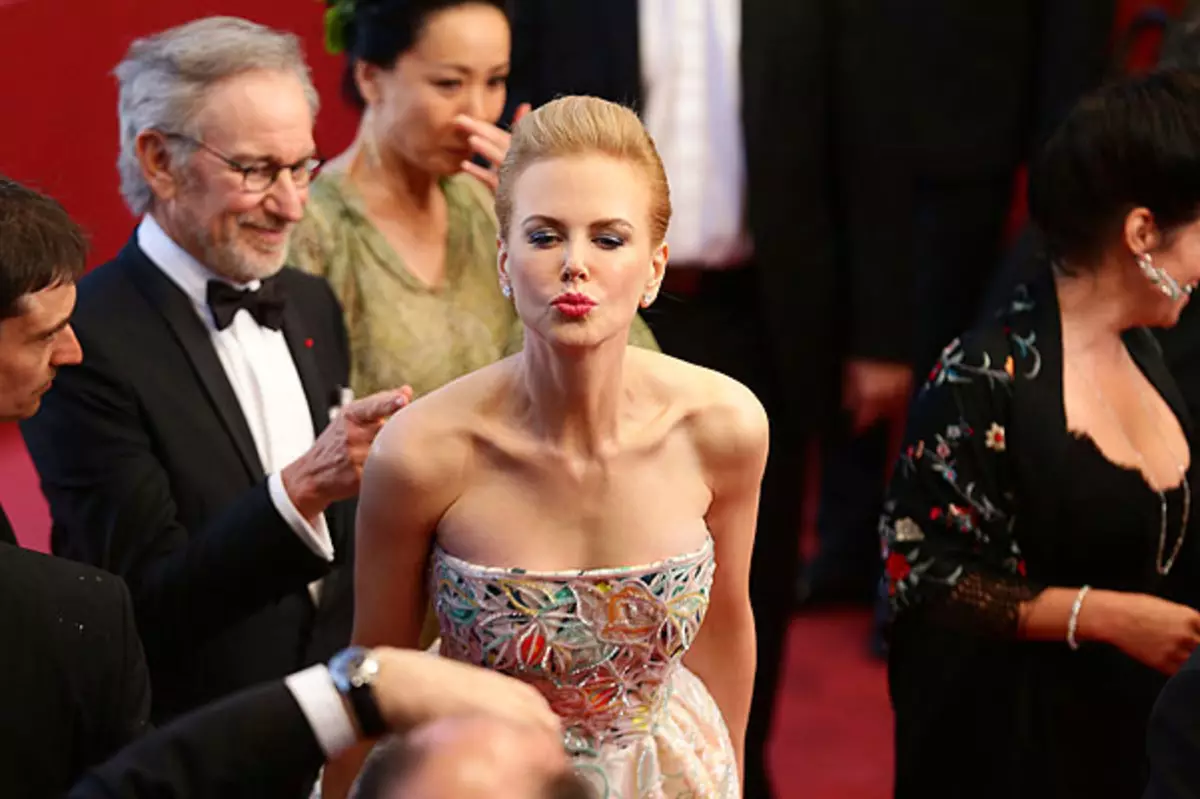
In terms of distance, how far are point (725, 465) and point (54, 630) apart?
2.40 ft

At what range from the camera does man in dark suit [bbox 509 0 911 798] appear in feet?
9.34

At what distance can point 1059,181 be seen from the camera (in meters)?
2.32

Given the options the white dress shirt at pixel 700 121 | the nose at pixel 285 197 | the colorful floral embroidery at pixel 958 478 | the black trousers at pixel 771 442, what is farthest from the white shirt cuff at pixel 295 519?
the white dress shirt at pixel 700 121

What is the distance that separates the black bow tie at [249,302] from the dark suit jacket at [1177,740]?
1.22m

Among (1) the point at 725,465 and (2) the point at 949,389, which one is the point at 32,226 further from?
(2) the point at 949,389

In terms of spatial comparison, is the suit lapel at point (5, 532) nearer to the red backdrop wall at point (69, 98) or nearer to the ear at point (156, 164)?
the ear at point (156, 164)

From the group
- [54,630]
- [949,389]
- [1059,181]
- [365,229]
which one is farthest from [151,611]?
[1059,181]

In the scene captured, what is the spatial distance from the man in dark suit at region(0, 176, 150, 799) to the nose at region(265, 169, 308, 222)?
0.46 meters

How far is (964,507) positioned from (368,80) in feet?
3.57

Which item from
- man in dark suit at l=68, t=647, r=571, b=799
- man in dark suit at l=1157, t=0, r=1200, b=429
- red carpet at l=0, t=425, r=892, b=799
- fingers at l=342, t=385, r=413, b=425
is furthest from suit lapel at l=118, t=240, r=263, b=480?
red carpet at l=0, t=425, r=892, b=799

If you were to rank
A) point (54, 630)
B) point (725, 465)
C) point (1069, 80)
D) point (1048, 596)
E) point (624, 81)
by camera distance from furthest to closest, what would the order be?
point (1069, 80) → point (624, 81) → point (1048, 596) → point (725, 465) → point (54, 630)

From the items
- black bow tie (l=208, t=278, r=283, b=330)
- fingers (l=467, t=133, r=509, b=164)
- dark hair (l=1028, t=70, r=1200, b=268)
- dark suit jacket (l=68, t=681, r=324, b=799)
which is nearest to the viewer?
dark suit jacket (l=68, t=681, r=324, b=799)

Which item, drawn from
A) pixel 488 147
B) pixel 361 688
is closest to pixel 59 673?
pixel 361 688

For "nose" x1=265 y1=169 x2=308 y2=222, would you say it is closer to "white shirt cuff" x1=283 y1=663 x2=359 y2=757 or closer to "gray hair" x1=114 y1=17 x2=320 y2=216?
"gray hair" x1=114 y1=17 x2=320 y2=216
